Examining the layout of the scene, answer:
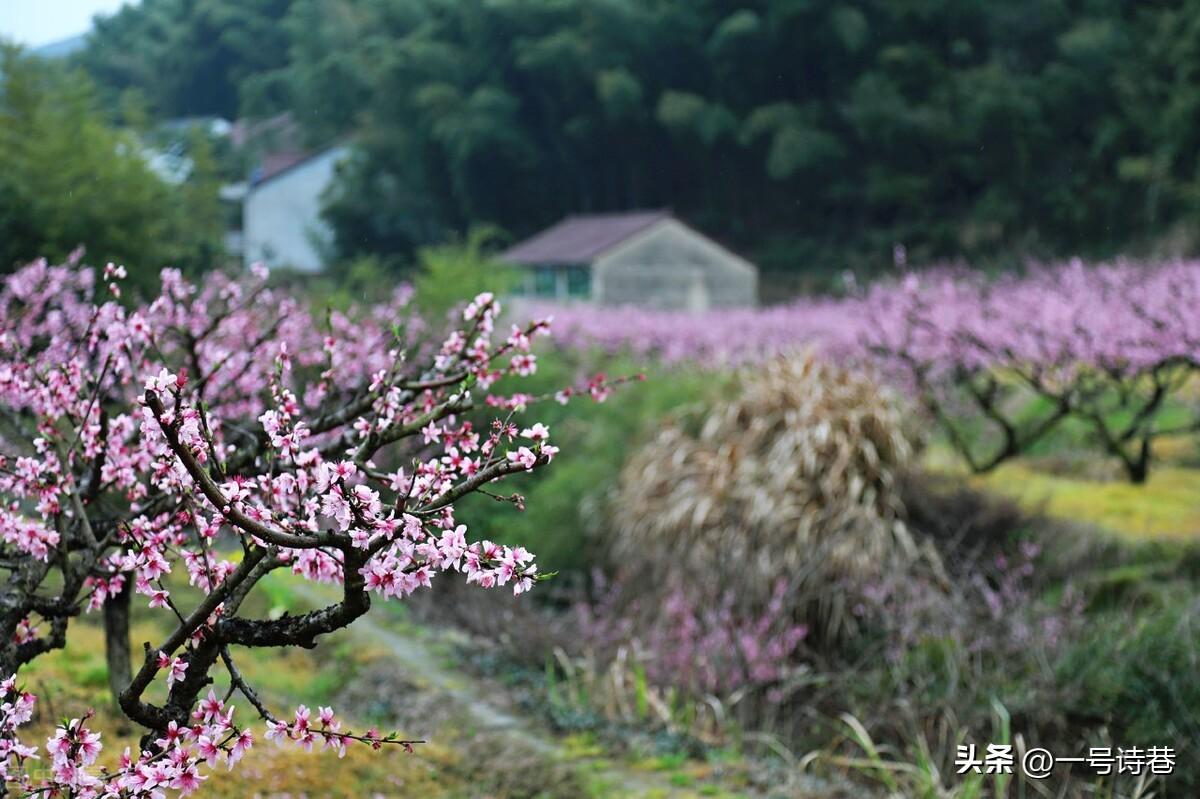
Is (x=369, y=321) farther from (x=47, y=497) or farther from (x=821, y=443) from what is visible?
(x=47, y=497)

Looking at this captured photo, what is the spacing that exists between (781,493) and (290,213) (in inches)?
1555

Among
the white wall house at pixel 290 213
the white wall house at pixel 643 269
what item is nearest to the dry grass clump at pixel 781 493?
the white wall house at pixel 643 269

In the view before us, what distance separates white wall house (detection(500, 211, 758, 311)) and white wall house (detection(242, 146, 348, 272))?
36.4ft

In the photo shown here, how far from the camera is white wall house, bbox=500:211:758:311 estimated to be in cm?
3312

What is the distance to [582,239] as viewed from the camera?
3581cm

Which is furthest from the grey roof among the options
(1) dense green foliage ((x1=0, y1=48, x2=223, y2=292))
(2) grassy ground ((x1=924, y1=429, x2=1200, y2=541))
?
(2) grassy ground ((x1=924, y1=429, x2=1200, y2=541))

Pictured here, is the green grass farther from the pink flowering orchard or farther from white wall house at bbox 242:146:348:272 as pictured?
white wall house at bbox 242:146:348:272

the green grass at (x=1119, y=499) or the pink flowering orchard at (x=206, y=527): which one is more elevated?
the pink flowering orchard at (x=206, y=527)

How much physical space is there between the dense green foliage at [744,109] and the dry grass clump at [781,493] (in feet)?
83.4

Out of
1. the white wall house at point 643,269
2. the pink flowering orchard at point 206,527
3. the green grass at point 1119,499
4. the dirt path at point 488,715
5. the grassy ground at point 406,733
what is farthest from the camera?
the white wall house at point 643,269

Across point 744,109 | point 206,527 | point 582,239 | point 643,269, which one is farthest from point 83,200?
point 744,109

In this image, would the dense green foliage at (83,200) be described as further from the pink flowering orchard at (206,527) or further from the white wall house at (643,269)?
the white wall house at (643,269)

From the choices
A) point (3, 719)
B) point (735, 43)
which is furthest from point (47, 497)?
point (735, 43)

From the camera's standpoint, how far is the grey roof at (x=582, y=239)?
109 ft
